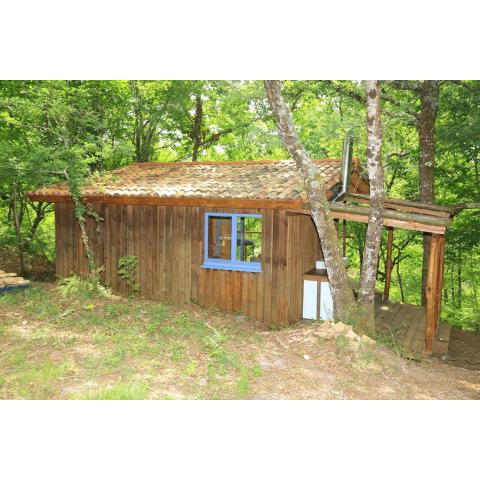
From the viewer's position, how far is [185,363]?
16.3 ft

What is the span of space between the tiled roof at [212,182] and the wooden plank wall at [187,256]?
19.9 inches

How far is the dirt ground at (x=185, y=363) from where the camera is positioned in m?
4.33

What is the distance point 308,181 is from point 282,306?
2769 mm

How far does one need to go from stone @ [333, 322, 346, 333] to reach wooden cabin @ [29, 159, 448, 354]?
196 cm

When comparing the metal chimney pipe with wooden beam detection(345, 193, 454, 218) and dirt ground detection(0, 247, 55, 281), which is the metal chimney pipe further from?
dirt ground detection(0, 247, 55, 281)

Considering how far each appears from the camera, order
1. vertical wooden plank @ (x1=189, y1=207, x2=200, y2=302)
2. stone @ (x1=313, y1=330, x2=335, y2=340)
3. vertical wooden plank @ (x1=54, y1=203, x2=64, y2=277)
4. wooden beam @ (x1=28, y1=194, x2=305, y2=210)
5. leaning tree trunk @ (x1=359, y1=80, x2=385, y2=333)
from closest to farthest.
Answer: stone @ (x1=313, y1=330, x2=335, y2=340) < leaning tree trunk @ (x1=359, y1=80, x2=385, y2=333) < wooden beam @ (x1=28, y1=194, x2=305, y2=210) < vertical wooden plank @ (x1=189, y1=207, x2=200, y2=302) < vertical wooden plank @ (x1=54, y1=203, x2=64, y2=277)

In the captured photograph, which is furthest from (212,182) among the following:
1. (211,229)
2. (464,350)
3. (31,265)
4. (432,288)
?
(31,265)

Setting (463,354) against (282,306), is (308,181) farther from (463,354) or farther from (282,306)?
(463,354)

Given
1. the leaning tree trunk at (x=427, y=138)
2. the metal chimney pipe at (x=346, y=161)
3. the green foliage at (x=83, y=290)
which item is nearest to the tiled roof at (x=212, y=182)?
the metal chimney pipe at (x=346, y=161)

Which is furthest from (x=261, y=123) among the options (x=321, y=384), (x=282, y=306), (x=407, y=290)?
(x=321, y=384)

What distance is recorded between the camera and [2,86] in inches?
448

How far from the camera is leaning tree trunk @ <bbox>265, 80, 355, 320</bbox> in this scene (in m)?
6.15

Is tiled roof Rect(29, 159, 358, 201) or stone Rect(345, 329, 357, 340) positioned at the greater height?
tiled roof Rect(29, 159, 358, 201)

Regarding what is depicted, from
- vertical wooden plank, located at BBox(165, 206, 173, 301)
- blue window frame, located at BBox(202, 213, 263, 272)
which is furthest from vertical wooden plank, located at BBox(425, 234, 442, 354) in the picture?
vertical wooden plank, located at BBox(165, 206, 173, 301)
